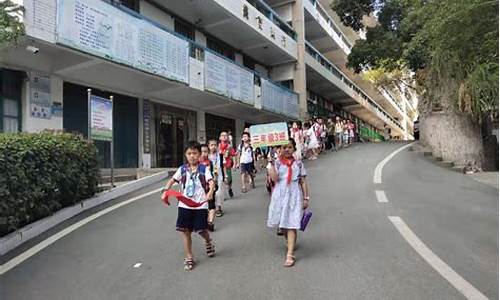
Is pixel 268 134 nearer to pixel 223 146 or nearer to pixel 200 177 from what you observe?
pixel 223 146

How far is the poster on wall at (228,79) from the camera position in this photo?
19.9 meters

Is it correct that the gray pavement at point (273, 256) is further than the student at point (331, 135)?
No

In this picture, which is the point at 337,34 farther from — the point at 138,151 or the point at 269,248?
the point at 269,248

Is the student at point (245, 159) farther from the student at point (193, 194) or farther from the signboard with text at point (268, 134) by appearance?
the student at point (193, 194)

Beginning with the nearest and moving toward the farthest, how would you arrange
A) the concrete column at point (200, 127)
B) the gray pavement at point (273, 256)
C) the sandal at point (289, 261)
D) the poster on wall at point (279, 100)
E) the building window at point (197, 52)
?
the gray pavement at point (273, 256), the sandal at point (289, 261), the building window at point (197, 52), the concrete column at point (200, 127), the poster on wall at point (279, 100)

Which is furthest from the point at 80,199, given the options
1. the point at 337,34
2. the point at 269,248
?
the point at 337,34

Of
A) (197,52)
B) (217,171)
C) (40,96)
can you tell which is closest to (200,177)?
(217,171)

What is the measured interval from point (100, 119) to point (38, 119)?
10.9 ft

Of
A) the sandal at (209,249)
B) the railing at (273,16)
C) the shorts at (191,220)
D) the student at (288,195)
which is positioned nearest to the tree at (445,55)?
the railing at (273,16)

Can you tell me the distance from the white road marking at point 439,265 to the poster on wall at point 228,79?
42.5ft

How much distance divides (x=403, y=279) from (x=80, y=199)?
705 cm

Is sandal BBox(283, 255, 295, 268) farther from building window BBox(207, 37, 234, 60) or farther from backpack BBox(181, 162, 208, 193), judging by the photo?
building window BBox(207, 37, 234, 60)

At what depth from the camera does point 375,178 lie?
14.1m

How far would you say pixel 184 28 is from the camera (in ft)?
73.3
